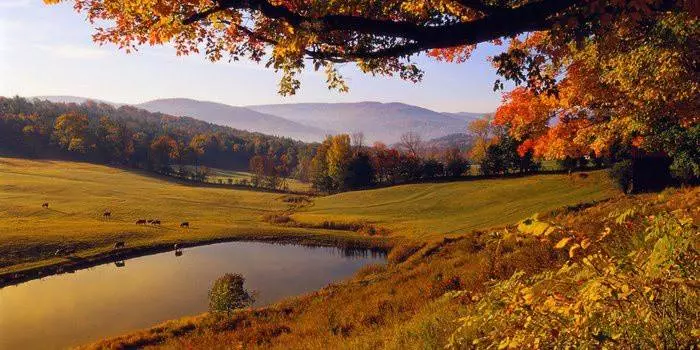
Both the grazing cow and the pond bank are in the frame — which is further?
the grazing cow

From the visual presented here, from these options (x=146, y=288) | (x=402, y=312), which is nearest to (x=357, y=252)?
(x=146, y=288)

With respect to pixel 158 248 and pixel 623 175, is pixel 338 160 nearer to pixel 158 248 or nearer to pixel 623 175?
pixel 158 248

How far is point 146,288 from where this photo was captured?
3628 cm

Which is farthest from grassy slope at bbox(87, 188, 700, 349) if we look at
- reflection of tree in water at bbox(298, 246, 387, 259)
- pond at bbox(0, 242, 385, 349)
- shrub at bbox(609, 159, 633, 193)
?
shrub at bbox(609, 159, 633, 193)

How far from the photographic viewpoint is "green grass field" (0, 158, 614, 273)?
161 feet

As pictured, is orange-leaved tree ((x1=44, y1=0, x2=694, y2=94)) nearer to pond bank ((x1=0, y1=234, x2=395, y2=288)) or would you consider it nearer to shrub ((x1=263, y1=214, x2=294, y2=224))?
pond bank ((x1=0, y1=234, x2=395, y2=288))

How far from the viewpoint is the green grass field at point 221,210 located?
1929 inches

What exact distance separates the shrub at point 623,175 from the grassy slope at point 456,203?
2119 mm

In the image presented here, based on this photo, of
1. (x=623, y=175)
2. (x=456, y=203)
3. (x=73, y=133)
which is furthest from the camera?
(x=73, y=133)

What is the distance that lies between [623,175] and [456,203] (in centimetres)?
2703

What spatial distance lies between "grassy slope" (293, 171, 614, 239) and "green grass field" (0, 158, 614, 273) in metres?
0.17

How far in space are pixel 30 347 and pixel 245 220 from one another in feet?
148

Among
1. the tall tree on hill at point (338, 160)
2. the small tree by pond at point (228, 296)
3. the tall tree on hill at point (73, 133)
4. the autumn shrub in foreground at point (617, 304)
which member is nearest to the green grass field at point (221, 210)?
the tall tree on hill at point (338, 160)

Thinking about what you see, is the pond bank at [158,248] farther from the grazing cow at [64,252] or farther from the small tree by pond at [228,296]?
the small tree by pond at [228,296]
